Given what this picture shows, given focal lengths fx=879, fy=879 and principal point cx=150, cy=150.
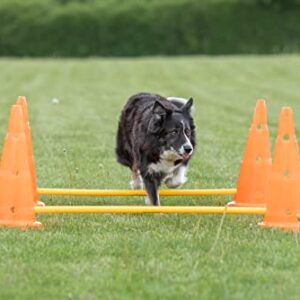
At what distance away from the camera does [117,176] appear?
32.2 ft

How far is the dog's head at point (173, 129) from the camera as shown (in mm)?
7398

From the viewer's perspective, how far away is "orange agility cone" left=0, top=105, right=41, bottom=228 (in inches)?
268

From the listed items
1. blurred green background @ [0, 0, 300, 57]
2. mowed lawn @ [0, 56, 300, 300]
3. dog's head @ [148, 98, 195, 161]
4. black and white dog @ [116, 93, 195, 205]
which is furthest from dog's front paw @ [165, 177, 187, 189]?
blurred green background @ [0, 0, 300, 57]

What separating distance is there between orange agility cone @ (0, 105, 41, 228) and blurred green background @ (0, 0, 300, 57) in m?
35.0

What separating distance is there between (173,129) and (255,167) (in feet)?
2.92

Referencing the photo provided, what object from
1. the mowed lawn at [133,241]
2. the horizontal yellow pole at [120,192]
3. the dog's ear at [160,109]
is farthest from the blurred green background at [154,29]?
the dog's ear at [160,109]

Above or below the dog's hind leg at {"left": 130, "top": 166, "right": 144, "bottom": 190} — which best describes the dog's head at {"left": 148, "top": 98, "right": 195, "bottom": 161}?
above

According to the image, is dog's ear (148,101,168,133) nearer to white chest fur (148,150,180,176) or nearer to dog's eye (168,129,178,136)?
dog's eye (168,129,178,136)

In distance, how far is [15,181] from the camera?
6805 millimetres

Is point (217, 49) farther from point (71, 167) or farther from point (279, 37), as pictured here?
point (71, 167)

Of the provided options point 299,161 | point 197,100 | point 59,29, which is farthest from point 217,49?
point 299,161

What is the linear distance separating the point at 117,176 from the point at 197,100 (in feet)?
34.7

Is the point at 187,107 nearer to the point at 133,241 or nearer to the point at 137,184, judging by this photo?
the point at 137,184

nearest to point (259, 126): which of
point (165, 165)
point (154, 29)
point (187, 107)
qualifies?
point (187, 107)
